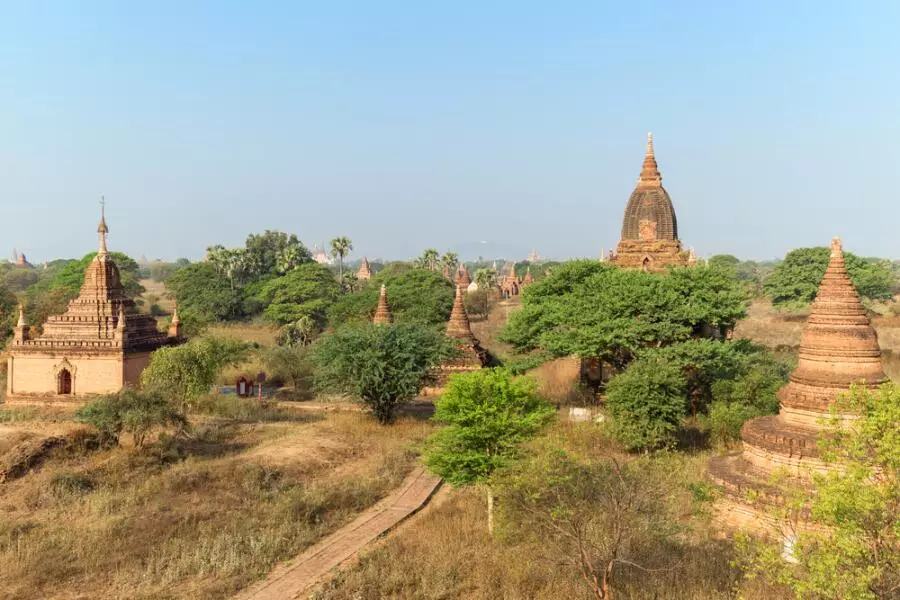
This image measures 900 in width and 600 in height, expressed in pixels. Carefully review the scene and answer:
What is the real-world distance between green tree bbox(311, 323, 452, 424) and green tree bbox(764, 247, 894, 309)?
147ft

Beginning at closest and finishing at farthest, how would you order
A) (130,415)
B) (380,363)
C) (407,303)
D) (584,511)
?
1. (584,511)
2. (130,415)
3. (380,363)
4. (407,303)

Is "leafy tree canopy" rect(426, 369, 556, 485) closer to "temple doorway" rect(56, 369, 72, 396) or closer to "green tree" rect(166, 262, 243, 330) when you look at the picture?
"temple doorway" rect(56, 369, 72, 396)

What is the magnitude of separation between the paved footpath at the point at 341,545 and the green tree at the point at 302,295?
3940 cm

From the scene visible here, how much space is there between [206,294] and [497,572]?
6124 centimetres

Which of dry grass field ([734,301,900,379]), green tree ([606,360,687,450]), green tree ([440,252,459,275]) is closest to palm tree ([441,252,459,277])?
green tree ([440,252,459,275])

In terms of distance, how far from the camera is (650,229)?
124ft

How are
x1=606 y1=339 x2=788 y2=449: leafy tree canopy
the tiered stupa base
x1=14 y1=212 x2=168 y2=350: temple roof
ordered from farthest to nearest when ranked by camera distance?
the tiered stupa base, x1=14 y1=212 x2=168 y2=350: temple roof, x1=606 y1=339 x2=788 y2=449: leafy tree canopy

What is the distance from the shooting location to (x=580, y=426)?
1006 inches

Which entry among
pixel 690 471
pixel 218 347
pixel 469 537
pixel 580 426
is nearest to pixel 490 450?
pixel 469 537

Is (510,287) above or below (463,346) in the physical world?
above

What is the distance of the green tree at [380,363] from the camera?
1070 inches

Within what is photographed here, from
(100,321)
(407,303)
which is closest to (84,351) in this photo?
(100,321)

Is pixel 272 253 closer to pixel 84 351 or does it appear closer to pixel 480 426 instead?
pixel 84 351

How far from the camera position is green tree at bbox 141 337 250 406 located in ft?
88.1
